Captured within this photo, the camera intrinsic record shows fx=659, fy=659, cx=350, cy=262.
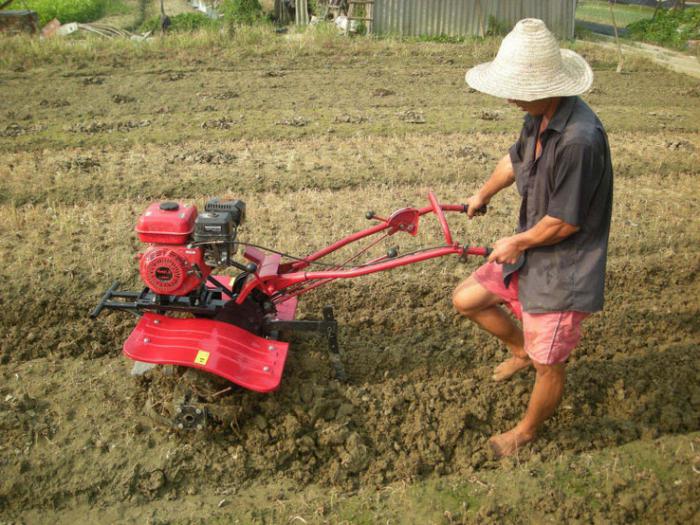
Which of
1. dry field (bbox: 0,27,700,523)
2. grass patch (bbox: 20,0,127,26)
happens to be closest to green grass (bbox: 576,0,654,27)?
grass patch (bbox: 20,0,127,26)

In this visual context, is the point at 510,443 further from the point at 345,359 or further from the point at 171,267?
the point at 171,267

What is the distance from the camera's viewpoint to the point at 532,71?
111 inches

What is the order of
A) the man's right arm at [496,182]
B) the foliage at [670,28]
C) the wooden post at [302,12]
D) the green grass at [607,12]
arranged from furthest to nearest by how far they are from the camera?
the green grass at [607,12] → the foliage at [670,28] → the wooden post at [302,12] → the man's right arm at [496,182]

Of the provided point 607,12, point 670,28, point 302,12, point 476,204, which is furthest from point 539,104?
point 607,12

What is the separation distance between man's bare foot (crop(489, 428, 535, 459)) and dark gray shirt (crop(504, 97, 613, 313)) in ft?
2.45

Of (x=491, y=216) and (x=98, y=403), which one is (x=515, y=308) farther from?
(x=491, y=216)

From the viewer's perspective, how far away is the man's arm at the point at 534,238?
9.20 feet

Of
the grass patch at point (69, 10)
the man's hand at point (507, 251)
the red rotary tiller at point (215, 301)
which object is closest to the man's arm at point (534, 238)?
the man's hand at point (507, 251)

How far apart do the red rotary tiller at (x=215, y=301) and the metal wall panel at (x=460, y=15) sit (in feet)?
43.0

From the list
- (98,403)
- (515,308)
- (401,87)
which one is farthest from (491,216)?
(401,87)

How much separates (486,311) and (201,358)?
58.7 inches

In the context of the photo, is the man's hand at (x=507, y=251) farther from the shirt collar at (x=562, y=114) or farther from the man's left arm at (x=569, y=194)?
the shirt collar at (x=562, y=114)

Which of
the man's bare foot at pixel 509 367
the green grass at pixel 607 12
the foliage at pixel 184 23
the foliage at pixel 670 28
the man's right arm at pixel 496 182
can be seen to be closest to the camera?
the man's right arm at pixel 496 182

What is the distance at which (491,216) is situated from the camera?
6016mm
